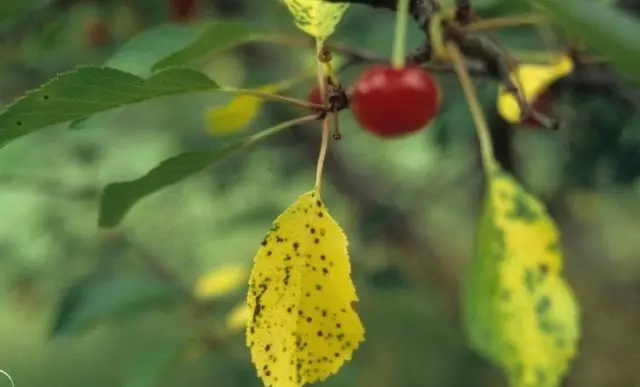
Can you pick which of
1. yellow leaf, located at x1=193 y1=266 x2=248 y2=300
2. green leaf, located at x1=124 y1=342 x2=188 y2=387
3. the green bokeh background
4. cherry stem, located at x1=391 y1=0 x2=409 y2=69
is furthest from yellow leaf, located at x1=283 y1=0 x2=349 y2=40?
yellow leaf, located at x1=193 y1=266 x2=248 y2=300

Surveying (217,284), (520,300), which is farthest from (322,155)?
(217,284)

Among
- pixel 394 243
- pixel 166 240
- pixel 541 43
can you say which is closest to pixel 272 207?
pixel 394 243

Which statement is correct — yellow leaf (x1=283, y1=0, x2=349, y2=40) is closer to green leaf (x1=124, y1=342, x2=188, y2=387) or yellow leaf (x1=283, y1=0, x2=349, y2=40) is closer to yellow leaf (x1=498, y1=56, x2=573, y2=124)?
yellow leaf (x1=498, y1=56, x2=573, y2=124)

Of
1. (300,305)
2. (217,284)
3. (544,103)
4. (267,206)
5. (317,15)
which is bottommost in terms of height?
(267,206)

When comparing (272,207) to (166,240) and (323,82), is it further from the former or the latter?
(323,82)

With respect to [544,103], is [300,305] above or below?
above

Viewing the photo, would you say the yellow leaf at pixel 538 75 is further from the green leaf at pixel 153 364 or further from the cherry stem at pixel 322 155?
the green leaf at pixel 153 364

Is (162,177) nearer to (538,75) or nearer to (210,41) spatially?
(210,41)
